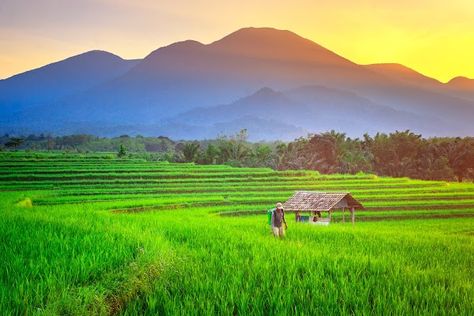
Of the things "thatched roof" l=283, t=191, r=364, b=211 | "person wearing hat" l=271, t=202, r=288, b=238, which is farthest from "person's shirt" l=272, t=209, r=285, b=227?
"thatched roof" l=283, t=191, r=364, b=211

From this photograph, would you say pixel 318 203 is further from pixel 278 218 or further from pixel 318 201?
pixel 278 218

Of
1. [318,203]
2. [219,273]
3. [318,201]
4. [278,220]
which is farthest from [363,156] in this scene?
[219,273]

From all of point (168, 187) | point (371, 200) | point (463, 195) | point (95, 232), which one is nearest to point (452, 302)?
point (95, 232)

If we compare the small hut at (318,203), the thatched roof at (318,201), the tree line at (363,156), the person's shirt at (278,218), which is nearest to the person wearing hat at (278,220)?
the person's shirt at (278,218)

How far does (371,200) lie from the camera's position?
28.2 metres

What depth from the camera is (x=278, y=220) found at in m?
11.7

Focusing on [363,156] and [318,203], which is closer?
[318,203]

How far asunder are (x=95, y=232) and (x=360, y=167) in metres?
48.8

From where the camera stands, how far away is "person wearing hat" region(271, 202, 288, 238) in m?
11.6

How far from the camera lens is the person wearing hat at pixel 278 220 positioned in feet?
38.0

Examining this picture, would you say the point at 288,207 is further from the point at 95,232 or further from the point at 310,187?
the point at 310,187

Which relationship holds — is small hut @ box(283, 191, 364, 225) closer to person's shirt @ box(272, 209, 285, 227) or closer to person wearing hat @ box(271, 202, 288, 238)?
person wearing hat @ box(271, 202, 288, 238)

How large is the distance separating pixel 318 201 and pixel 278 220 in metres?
8.13

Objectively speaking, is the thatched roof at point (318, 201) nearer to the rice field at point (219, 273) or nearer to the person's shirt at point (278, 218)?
the rice field at point (219, 273)
